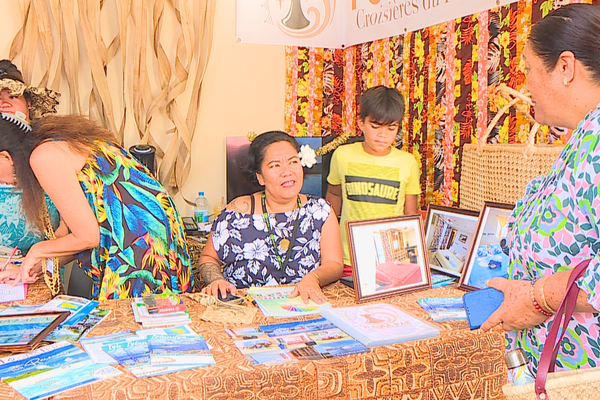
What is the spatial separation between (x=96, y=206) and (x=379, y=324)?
1150 mm

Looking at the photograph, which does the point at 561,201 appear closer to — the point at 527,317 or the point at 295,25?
the point at 527,317

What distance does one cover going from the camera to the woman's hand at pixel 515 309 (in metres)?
1.24

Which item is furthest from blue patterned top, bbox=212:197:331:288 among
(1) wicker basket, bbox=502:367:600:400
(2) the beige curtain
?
(2) the beige curtain

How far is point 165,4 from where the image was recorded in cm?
386

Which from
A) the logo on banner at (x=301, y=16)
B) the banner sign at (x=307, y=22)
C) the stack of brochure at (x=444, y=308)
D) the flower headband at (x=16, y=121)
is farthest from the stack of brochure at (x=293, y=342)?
the logo on banner at (x=301, y=16)

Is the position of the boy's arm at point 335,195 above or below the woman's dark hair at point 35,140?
below

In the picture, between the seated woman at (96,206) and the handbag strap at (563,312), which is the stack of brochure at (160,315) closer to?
A: the seated woman at (96,206)

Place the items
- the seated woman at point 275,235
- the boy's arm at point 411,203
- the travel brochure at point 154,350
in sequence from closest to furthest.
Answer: the travel brochure at point 154,350 → the seated woman at point 275,235 → the boy's arm at point 411,203

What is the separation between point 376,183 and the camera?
2.97 m

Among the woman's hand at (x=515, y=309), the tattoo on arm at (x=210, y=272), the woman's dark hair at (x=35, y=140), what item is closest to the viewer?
the woman's hand at (x=515, y=309)

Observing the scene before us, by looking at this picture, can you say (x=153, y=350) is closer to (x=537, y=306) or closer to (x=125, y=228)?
(x=125, y=228)

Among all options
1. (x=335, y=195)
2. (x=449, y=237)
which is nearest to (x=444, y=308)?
(x=449, y=237)

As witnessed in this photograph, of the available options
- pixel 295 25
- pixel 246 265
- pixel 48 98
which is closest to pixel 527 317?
pixel 246 265

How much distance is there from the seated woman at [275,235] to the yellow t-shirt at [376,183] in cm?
56
